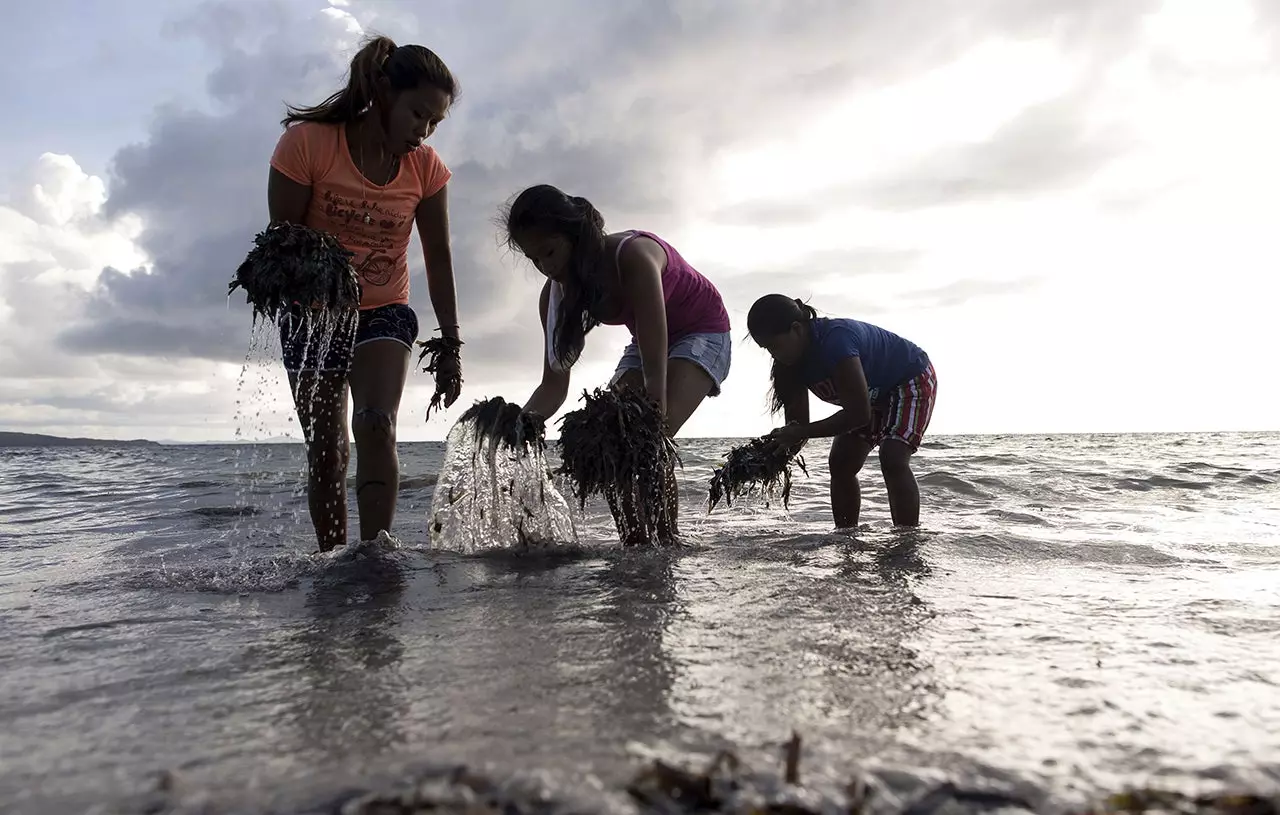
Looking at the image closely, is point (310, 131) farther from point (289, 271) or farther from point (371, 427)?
point (371, 427)

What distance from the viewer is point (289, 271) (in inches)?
127

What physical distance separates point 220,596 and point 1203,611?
3082mm

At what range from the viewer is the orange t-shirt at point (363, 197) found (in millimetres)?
3455

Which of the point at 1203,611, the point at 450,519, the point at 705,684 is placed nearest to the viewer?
the point at 705,684

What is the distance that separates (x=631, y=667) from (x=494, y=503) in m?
2.50

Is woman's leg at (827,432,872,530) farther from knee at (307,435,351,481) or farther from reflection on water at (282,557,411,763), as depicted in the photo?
reflection on water at (282,557,411,763)

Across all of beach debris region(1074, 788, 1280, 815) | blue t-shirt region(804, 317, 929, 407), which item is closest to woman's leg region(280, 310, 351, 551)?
blue t-shirt region(804, 317, 929, 407)

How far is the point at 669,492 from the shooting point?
12.8 feet

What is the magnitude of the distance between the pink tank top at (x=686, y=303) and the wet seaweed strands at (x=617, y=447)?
558 millimetres

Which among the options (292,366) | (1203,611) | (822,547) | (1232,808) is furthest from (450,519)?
(1232,808)

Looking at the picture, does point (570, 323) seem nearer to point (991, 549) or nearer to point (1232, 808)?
point (991, 549)

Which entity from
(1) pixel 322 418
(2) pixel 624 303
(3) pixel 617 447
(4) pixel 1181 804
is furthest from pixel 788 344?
(4) pixel 1181 804

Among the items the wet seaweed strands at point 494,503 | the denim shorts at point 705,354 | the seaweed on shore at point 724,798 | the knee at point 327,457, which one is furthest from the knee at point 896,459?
the seaweed on shore at point 724,798

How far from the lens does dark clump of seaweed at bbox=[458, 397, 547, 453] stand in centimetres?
349
